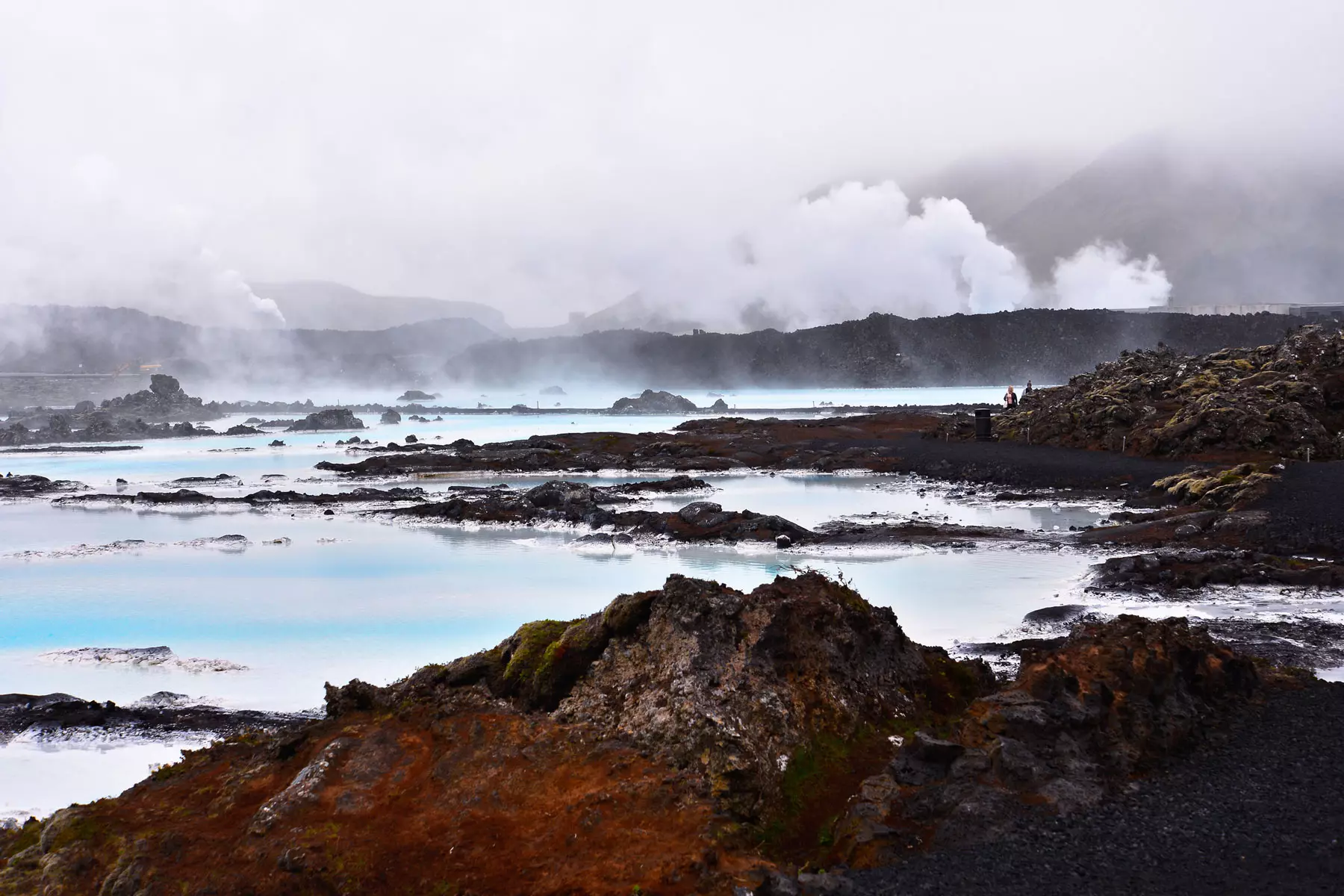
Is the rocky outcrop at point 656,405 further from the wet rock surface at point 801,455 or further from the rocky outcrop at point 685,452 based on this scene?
the rocky outcrop at point 685,452

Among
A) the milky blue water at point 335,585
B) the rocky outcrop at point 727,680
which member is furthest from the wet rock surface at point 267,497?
the rocky outcrop at point 727,680

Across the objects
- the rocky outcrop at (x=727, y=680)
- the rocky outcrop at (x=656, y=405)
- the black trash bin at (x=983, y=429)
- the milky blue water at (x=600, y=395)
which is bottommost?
the rocky outcrop at (x=727, y=680)

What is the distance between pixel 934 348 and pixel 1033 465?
87007 mm

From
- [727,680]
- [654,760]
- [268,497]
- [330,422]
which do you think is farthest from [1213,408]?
[330,422]

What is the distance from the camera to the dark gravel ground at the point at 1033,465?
23516mm

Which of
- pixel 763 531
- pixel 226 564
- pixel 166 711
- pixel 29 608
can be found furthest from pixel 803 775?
pixel 226 564

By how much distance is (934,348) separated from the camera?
359 ft

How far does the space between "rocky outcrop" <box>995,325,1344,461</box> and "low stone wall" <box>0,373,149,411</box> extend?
103 m

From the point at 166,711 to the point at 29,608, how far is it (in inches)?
335

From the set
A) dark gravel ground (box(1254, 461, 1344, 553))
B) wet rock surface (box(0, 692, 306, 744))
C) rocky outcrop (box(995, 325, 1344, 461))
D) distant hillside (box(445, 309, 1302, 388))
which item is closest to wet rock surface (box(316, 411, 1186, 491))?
rocky outcrop (box(995, 325, 1344, 461))

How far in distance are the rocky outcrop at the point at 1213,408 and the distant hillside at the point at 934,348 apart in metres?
61.8

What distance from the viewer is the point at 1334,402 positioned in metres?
26.8

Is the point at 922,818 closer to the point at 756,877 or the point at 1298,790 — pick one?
the point at 756,877

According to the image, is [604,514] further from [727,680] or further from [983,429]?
[983,429]
